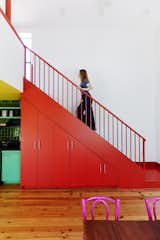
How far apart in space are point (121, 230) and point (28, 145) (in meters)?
4.04

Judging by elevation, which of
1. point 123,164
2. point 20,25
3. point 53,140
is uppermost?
point 20,25

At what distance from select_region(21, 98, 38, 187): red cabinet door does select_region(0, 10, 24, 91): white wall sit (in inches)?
23.8

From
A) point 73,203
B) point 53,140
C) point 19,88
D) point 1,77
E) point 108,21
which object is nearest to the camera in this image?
point 1,77

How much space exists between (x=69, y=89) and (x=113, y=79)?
1397mm

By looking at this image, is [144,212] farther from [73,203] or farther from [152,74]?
[152,74]

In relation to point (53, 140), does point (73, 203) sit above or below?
below

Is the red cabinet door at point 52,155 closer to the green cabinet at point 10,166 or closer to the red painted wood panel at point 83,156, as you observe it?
the red painted wood panel at point 83,156

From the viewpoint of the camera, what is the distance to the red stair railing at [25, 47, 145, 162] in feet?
22.1

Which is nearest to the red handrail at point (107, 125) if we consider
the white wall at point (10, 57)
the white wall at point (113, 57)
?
the white wall at point (113, 57)

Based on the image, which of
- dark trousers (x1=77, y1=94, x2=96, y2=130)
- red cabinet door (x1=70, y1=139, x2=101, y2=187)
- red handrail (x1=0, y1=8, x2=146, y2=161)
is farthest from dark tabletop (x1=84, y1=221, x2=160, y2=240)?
red handrail (x1=0, y1=8, x2=146, y2=161)

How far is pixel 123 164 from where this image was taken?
17.4 ft

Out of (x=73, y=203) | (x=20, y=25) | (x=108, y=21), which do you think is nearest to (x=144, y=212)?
(x=73, y=203)

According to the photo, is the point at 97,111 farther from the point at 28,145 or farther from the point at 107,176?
the point at 28,145

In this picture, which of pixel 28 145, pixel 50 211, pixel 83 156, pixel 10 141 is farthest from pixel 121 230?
pixel 10 141
